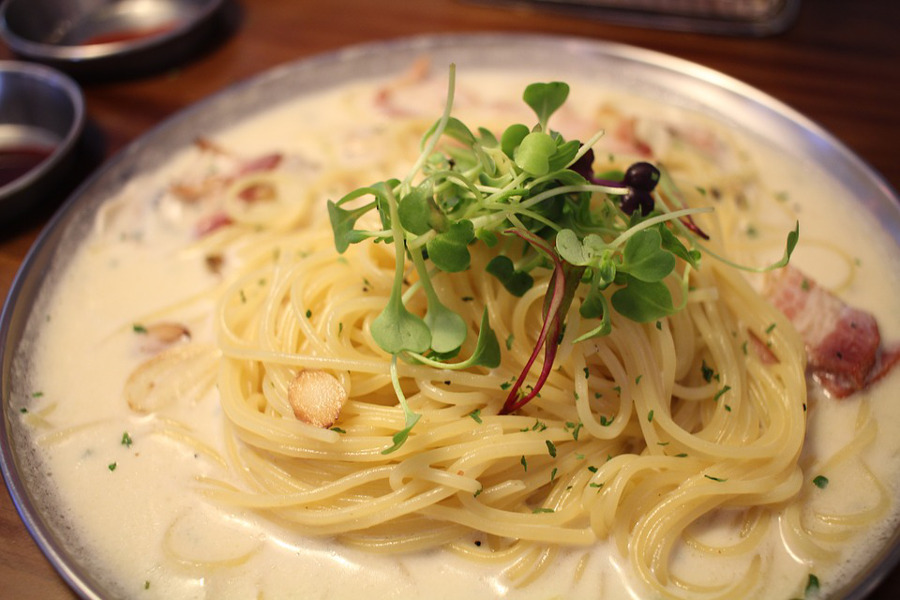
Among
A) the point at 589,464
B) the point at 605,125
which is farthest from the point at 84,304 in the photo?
the point at 605,125

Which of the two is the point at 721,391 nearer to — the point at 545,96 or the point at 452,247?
the point at 452,247

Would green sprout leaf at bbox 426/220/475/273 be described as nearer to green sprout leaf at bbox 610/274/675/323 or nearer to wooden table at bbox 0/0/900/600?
green sprout leaf at bbox 610/274/675/323

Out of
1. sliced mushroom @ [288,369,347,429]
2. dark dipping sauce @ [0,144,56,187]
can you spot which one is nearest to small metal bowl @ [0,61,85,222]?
dark dipping sauce @ [0,144,56,187]

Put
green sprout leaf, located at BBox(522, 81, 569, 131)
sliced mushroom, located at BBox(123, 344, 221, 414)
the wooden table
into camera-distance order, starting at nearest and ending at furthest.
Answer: green sprout leaf, located at BBox(522, 81, 569, 131) → sliced mushroom, located at BBox(123, 344, 221, 414) → the wooden table

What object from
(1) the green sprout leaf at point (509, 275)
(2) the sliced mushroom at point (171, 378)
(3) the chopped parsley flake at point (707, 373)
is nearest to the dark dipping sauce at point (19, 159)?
(2) the sliced mushroom at point (171, 378)

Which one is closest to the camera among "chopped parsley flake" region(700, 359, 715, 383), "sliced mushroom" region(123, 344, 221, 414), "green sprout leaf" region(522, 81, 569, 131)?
"green sprout leaf" region(522, 81, 569, 131)

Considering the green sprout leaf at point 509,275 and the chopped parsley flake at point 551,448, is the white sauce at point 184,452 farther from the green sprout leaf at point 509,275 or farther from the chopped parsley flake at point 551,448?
the green sprout leaf at point 509,275
